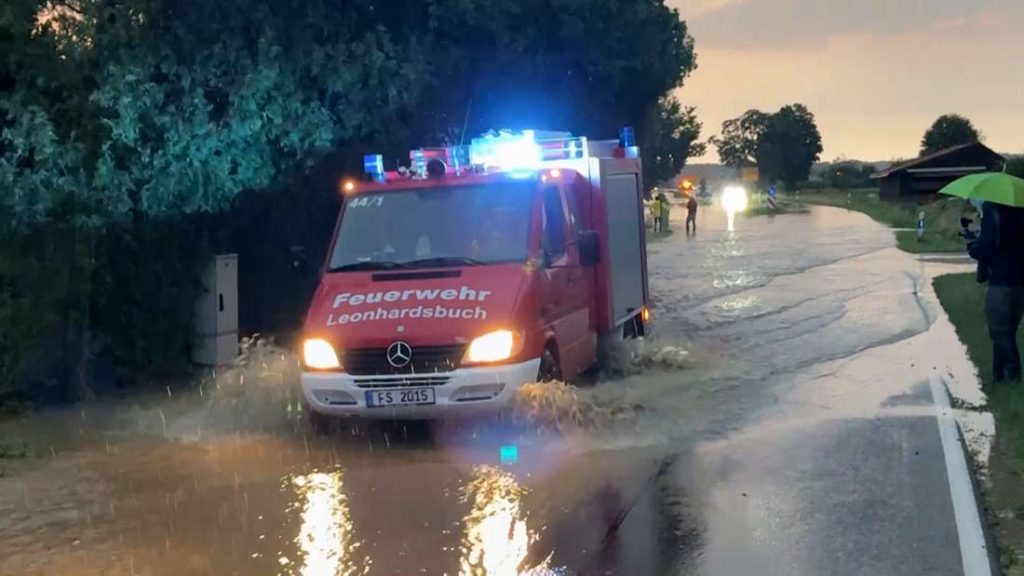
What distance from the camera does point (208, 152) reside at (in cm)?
1102

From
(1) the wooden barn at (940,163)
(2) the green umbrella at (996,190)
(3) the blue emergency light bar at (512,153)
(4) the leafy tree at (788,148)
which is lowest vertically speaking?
(2) the green umbrella at (996,190)

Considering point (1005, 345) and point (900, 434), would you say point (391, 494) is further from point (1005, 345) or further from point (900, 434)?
point (1005, 345)

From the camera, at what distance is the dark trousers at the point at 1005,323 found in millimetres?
10180

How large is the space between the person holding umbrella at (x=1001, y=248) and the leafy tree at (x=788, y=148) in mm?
150993

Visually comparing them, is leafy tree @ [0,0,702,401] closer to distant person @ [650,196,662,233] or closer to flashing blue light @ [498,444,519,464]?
flashing blue light @ [498,444,519,464]

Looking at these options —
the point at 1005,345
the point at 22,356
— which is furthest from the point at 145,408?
the point at 1005,345

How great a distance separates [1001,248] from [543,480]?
16.5 feet

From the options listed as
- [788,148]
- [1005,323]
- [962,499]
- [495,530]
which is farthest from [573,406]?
[788,148]

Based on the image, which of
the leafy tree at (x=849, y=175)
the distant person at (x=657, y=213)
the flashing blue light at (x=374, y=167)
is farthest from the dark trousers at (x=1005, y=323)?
→ the leafy tree at (x=849, y=175)

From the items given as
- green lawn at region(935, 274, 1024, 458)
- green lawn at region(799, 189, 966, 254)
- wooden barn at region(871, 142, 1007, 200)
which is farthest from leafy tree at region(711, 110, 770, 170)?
green lawn at region(935, 274, 1024, 458)

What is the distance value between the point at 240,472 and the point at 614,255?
15.6 ft

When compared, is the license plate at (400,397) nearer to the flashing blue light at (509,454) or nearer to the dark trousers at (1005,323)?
the flashing blue light at (509,454)

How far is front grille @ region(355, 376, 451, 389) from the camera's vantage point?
8570 mm

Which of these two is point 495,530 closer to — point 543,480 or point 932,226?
point 543,480
